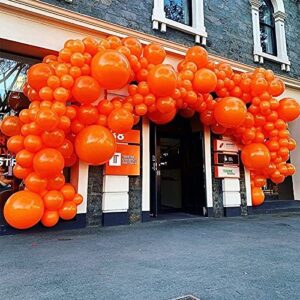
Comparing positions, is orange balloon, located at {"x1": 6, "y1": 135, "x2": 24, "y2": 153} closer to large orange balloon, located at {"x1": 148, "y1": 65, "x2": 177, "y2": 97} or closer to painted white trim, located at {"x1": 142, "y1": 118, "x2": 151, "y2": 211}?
large orange balloon, located at {"x1": 148, "y1": 65, "x2": 177, "y2": 97}

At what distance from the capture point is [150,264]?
257 cm

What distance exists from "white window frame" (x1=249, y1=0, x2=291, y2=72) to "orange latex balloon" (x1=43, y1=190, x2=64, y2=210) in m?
5.97

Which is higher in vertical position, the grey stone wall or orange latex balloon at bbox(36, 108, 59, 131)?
the grey stone wall

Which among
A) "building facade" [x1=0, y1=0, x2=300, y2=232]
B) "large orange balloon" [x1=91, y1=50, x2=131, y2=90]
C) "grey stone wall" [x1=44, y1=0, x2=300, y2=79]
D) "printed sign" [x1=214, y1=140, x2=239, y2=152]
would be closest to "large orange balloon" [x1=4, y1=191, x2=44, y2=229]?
"building facade" [x1=0, y1=0, x2=300, y2=232]

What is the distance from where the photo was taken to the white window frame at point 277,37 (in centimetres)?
688

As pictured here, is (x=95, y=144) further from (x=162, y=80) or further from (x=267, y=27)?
(x=267, y=27)

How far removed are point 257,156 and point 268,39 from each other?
13.9ft

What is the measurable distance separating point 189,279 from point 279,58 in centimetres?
719

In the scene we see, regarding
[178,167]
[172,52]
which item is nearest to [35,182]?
[172,52]

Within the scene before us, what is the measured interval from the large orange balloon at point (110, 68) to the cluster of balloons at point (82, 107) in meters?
0.01

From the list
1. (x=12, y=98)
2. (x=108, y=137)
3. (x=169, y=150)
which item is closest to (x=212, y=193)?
(x=169, y=150)

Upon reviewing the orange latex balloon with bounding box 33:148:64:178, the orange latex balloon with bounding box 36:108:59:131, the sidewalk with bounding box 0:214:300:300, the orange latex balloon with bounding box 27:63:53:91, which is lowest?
the sidewalk with bounding box 0:214:300:300

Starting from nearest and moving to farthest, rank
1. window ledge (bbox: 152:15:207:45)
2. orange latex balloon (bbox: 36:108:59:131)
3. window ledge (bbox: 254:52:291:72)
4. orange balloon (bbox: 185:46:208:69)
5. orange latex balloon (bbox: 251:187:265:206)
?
orange latex balloon (bbox: 36:108:59:131)
orange balloon (bbox: 185:46:208:69)
window ledge (bbox: 152:15:207:45)
orange latex balloon (bbox: 251:187:265:206)
window ledge (bbox: 254:52:291:72)

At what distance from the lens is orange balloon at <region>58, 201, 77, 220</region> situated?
3.87 meters
